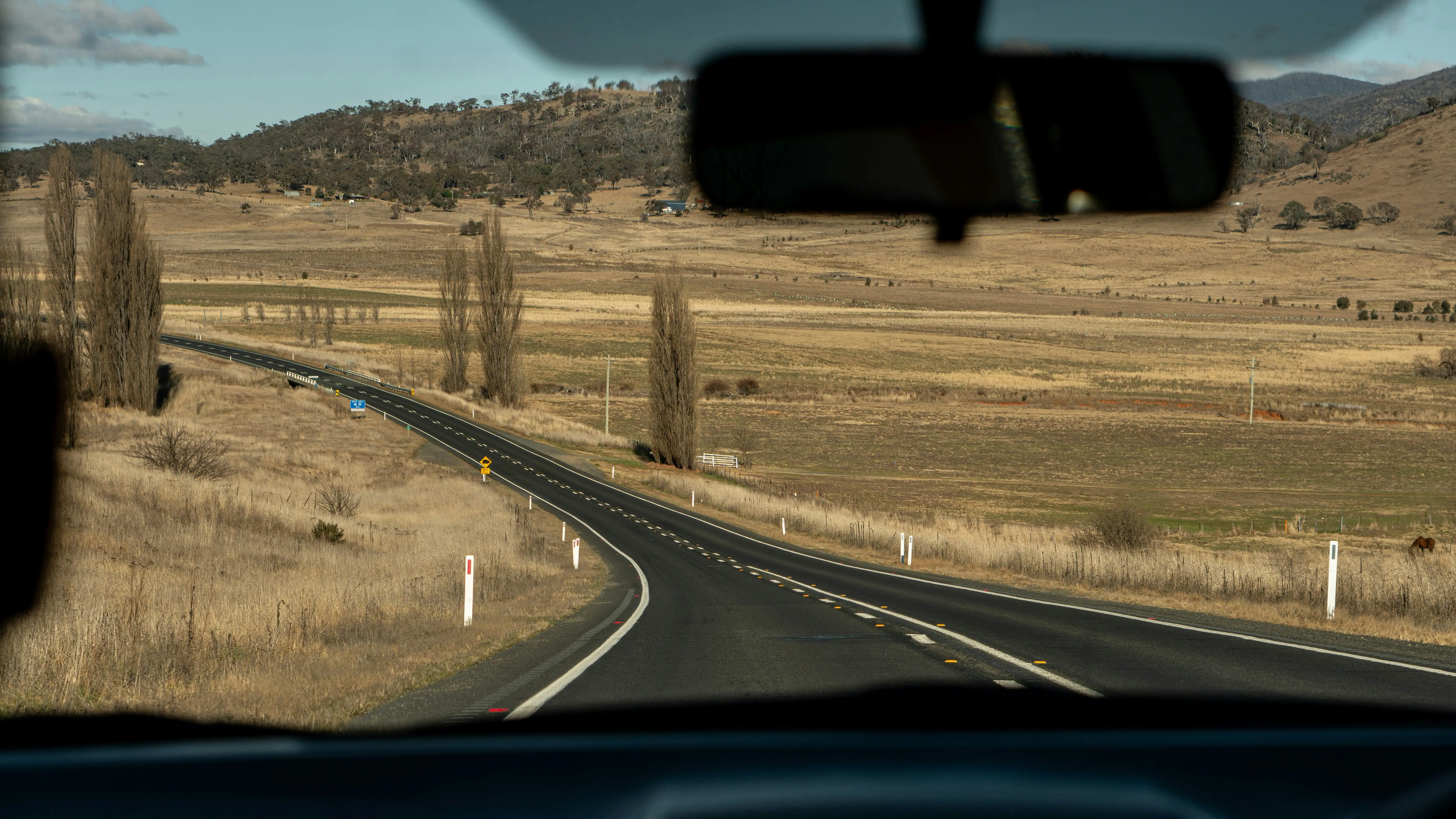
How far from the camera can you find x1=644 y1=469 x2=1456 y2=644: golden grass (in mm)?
15656

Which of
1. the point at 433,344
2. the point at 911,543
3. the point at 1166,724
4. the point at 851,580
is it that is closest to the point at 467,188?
the point at 1166,724

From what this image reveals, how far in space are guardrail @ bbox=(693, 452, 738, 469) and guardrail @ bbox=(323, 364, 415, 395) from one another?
30612mm

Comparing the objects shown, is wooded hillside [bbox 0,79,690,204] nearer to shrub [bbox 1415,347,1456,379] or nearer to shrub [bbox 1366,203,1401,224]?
shrub [bbox 1366,203,1401,224]

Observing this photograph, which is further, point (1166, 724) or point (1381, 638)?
point (1381, 638)

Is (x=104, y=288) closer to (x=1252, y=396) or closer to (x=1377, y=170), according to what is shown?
(x=1377, y=170)

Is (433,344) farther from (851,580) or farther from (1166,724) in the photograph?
(1166,724)

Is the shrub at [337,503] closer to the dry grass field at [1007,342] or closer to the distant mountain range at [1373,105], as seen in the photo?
the dry grass field at [1007,342]

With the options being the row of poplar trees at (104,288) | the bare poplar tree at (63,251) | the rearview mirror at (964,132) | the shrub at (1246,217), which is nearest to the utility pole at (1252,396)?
the shrub at (1246,217)

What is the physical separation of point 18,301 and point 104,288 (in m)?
20.7

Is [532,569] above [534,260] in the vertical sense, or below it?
below

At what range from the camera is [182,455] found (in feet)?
119

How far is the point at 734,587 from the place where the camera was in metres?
21.4

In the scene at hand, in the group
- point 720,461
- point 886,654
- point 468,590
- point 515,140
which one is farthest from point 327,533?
point 720,461

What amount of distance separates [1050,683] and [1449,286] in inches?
6024
